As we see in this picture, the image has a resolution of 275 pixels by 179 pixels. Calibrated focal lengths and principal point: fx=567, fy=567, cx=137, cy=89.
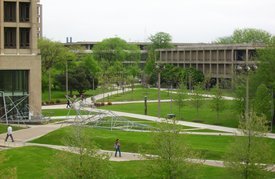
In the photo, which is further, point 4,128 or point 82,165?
point 4,128

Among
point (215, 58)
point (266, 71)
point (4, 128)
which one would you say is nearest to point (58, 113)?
point (4, 128)

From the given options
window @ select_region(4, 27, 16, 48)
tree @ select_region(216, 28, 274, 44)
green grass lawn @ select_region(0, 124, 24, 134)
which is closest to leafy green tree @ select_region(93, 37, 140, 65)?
tree @ select_region(216, 28, 274, 44)

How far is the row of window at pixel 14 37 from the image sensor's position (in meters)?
68.8

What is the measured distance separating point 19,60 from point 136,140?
2392 cm

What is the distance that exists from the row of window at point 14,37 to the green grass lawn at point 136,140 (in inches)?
693

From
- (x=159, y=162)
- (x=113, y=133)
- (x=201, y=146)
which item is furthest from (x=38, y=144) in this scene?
(x=159, y=162)

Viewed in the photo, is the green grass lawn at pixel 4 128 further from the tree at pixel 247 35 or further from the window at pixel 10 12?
the tree at pixel 247 35

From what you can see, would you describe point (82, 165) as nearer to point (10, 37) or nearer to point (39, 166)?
point (39, 166)

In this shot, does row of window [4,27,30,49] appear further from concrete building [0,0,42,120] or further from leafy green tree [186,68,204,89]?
leafy green tree [186,68,204,89]

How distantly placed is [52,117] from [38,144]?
878 inches

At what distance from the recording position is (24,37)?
69.8m

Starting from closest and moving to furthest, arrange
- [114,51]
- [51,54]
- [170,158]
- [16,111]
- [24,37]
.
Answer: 1. [170,158]
2. [16,111]
3. [24,37]
4. [51,54]
5. [114,51]

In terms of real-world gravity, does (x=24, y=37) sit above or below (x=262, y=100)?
above

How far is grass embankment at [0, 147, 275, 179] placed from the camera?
36.8 metres
